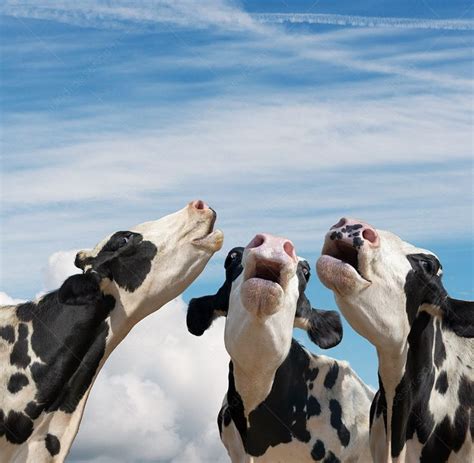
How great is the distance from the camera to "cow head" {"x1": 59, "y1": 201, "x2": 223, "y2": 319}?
36.3 ft

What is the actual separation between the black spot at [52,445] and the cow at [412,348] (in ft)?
10.1

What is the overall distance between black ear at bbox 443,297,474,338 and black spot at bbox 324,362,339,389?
113 inches

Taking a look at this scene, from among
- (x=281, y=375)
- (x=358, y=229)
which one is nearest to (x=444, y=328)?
(x=358, y=229)

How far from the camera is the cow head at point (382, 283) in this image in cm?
957

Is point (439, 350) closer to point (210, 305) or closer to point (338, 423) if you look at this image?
point (338, 423)

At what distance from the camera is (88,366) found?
11.2 m

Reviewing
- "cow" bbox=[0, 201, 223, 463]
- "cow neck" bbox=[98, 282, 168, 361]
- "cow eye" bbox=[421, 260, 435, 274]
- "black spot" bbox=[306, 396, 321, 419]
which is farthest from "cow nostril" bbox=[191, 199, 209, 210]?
"black spot" bbox=[306, 396, 321, 419]

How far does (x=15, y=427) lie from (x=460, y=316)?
4.41 metres

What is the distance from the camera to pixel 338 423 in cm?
1270

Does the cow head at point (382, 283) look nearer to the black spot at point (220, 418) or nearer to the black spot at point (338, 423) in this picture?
the black spot at point (338, 423)

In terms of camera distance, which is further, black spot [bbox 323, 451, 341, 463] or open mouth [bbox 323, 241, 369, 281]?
black spot [bbox 323, 451, 341, 463]

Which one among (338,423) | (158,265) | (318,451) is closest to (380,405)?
(318,451)

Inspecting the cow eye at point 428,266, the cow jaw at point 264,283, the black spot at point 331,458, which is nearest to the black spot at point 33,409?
the cow jaw at point 264,283

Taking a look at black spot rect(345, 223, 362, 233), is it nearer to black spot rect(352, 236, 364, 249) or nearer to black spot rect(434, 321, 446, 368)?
black spot rect(352, 236, 364, 249)
